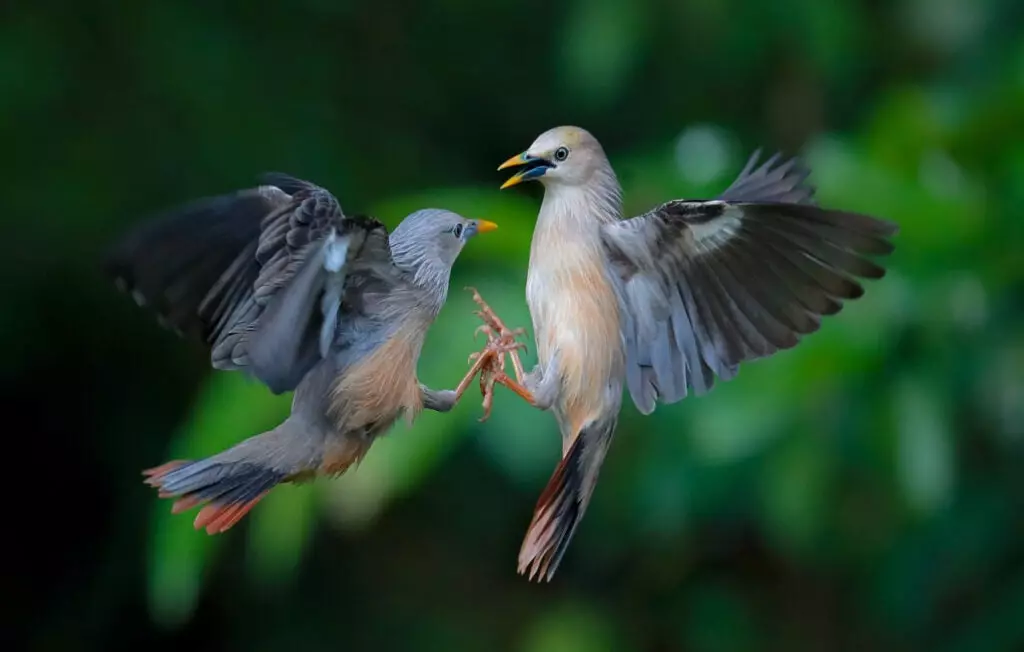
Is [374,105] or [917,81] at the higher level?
[917,81]

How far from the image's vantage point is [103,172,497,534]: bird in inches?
77.2

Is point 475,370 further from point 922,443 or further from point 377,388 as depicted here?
point 922,443

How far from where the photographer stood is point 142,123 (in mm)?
5254

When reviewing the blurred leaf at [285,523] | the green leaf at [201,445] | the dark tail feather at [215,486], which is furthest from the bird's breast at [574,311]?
the blurred leaf at [285,523]

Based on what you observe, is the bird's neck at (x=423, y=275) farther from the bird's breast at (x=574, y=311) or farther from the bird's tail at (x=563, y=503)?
the bird's tail at (x=563, y=503)

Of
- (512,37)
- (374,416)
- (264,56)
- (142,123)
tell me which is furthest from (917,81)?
(374,416)

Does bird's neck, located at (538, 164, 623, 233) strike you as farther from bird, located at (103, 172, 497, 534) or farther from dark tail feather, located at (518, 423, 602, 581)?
dark tail feather, located at (518, 423, 602, 581)

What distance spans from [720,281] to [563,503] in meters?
0.49

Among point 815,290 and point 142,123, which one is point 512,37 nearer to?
point 142,123

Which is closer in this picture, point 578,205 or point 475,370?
point 475,370

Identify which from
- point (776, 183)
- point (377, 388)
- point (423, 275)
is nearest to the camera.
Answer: point (377, 388)

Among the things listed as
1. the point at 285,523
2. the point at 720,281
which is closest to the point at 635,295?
the point at 720,281

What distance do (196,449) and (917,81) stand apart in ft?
10.3

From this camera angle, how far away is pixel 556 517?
7.92ft
